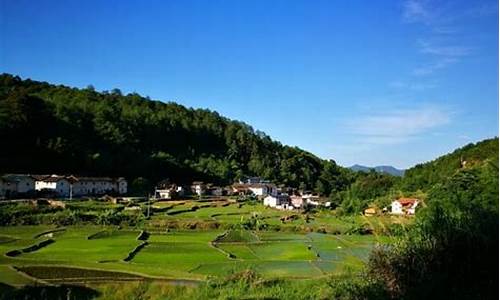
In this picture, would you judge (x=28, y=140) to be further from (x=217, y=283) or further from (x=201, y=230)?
(x=217, y=283)

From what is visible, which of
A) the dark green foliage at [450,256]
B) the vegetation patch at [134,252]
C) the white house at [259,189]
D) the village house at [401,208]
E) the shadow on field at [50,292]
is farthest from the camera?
the white house at [259,189]

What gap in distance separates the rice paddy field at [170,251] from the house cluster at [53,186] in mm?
10807

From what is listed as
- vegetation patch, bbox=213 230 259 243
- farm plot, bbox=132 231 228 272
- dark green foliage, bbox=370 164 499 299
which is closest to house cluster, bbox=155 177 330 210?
vegetation patch, bbox=213 230 259 243

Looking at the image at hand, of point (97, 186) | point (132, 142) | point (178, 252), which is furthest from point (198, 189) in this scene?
point (178, 252)

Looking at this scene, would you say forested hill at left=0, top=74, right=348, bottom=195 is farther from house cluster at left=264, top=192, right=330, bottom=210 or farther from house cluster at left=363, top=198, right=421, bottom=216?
house cluster at left=363, top=198, right=421, bottom=216

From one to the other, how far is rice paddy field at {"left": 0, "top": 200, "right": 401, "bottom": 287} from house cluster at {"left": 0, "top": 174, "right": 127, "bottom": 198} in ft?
35.5

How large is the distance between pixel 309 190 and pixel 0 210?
56.7m

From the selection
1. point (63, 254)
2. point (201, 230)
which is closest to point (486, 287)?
point (63, 254)

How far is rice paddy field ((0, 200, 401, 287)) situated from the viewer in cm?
1717

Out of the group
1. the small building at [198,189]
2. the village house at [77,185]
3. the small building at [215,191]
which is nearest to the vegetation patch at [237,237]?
the village house at [77,185]

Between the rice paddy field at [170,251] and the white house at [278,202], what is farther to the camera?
the white house at [278,202]

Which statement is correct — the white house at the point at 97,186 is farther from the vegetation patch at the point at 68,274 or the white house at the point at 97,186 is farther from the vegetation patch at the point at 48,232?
the vegetation patch at the point at 68,274

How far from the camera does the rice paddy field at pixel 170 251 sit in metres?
17.2

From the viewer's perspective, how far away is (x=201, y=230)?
32.2 metres
